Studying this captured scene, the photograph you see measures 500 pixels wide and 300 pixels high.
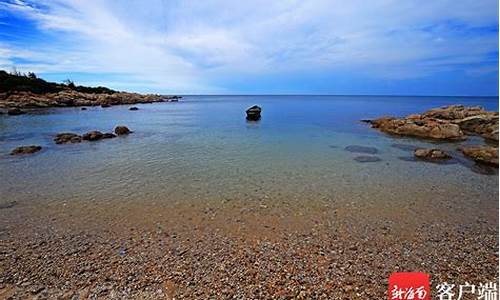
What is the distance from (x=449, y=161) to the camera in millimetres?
16750

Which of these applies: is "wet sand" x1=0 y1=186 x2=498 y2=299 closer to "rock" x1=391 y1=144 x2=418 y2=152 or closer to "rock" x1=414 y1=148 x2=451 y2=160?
"rock" x1=414 y1=148 x2=451 y2=160

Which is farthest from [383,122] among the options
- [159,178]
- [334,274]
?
[334,274]

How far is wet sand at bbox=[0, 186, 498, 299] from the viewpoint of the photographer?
18.0 feet

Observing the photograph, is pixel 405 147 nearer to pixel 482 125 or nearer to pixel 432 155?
pixel 432 155

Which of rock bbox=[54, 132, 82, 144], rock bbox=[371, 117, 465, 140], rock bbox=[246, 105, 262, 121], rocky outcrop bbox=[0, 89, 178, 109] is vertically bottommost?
rock bbox=[54, 132, 82, 144]

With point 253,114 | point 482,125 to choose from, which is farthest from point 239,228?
point 253,114

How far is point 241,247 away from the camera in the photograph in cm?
702

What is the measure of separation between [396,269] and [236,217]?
191 inches

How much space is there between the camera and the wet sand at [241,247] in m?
5.48

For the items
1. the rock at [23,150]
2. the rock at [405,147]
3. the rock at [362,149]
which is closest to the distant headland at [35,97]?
the rock at [23,150]

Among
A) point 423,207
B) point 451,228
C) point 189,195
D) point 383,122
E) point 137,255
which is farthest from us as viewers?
point 383,122

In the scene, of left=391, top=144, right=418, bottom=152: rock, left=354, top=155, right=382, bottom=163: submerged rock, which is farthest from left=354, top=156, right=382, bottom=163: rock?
left=391, top=144, right=418, bottom=152: rock

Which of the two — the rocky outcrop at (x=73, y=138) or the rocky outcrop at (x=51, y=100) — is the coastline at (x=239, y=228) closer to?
the rocky outcrop at (x=73, y=138)

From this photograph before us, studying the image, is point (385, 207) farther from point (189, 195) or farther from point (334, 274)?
point (189, 195)
